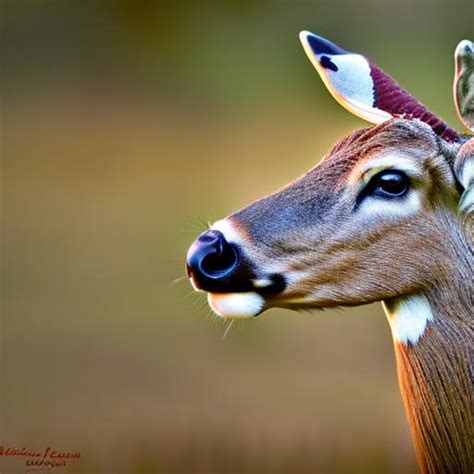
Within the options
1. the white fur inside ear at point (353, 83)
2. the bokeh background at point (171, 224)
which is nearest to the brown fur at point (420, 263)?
the white fur inside ear at point (353, 83)

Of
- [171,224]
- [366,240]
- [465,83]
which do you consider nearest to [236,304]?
[366,240]

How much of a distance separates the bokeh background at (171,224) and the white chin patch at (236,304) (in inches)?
159

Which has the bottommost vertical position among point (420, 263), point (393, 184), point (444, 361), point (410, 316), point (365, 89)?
point (444, 361)

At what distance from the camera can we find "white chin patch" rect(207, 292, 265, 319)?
4.39m

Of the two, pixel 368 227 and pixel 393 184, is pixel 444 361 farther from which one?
pixel 393 184

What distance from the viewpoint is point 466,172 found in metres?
4.41

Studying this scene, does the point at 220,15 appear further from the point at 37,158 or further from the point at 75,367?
the point at 75,367

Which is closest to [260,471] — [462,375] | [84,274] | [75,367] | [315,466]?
[315,466]

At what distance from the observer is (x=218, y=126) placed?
1455cm

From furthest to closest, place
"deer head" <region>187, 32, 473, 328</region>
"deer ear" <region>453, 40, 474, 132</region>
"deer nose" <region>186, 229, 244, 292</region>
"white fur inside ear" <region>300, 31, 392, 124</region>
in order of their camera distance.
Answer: "white fur inside ear" <region>300, 31, 392, 124</region> → "deer ear" <region>453, 40, 474, 132</region> → "deer head" <region>187, 32, 473, 328</region> → "deer nose" <region>186, 229, 244, 292</region>

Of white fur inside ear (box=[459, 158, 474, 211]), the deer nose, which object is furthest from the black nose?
white fur inside ear (box=[459, 158, 474, 211])

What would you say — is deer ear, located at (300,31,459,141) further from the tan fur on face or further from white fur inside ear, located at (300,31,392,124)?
the tan fur on face

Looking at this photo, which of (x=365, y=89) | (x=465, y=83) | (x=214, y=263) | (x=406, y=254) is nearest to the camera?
(x=214, y=263)

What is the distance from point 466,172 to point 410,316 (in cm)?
55
